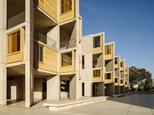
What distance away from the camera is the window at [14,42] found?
41.8 ft

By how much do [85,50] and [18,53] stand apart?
17434 millimetres

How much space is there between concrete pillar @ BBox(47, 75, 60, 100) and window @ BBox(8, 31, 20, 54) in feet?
19.1

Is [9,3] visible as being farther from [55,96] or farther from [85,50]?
[85,50]

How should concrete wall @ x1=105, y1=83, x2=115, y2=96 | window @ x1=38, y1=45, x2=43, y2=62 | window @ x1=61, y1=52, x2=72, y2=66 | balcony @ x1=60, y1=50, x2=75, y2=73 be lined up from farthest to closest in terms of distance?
concrete wall @ x1=105, y1=83, x2=115, y2=96 < window @ x1=61, y1=52, x2=72, y2=66 < balcony @ x1=60, y1=50, x2=75, y2=73 < window @ x1=38, y1=45, x2=43, y2=62

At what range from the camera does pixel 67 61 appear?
17.7 metres

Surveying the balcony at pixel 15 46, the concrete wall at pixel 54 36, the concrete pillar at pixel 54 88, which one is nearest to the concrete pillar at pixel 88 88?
the concrete pillar at pixel 54 88

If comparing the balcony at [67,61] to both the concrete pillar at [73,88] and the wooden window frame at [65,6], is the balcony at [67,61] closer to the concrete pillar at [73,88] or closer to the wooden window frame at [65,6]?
the concrete pillar at [73,88]

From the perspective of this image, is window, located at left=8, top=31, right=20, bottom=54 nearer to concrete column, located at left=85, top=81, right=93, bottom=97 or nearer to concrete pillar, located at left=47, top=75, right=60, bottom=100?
concrete pillar, located at left=47, top=75, right=60, bottom=100

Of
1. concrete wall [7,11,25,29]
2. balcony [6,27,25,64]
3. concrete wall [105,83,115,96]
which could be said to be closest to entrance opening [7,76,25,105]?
balcony [6,27,25,64]

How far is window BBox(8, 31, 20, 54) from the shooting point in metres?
12.7

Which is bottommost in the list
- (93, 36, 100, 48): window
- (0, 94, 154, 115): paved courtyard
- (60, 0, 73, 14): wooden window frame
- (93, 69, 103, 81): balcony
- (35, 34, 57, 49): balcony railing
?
(0, 94, 154, 115): paved courtyard


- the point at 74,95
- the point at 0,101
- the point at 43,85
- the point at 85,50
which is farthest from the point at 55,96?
the point at 85,50

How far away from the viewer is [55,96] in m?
17.1

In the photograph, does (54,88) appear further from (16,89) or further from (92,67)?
(92,67)
